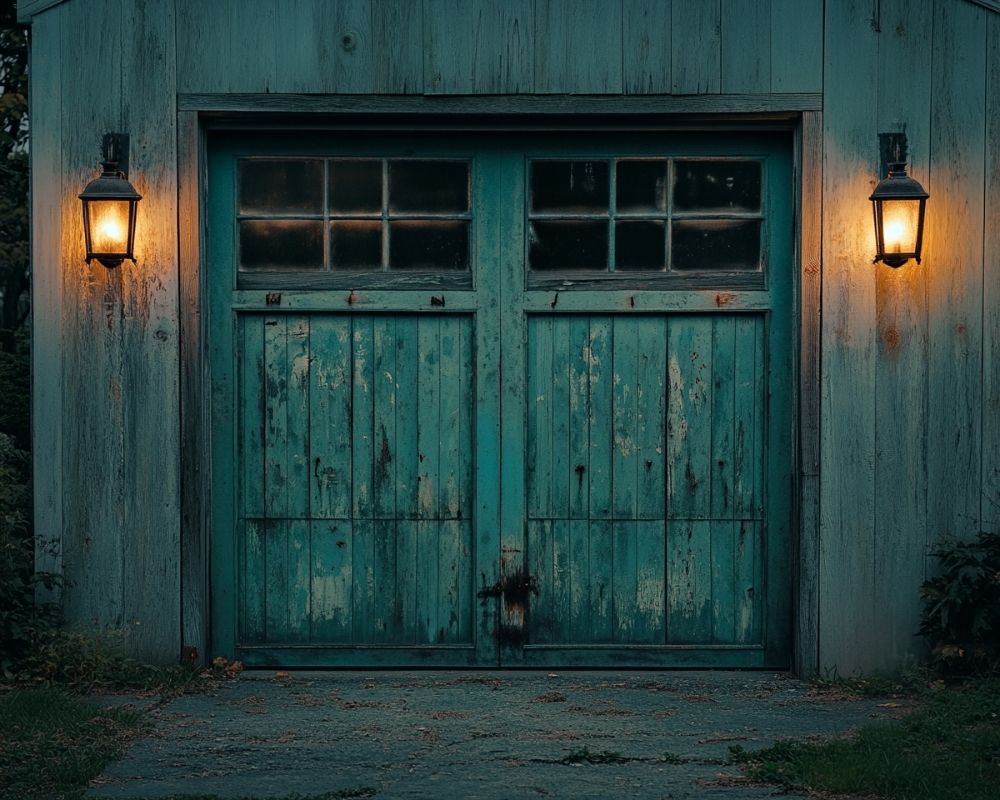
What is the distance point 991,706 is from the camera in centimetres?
613

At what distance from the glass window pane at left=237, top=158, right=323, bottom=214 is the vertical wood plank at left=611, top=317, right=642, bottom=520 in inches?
68.0

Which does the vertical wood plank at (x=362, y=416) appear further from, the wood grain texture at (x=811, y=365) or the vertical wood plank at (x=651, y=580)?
the wood grain texture at (x=811, y=365)

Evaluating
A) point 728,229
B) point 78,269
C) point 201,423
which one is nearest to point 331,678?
point 201,423

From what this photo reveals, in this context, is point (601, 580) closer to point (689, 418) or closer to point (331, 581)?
point (689, 418)

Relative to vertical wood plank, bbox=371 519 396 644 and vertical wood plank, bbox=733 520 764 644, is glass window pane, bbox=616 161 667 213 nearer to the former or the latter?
vertical wood plank, bbox=733 520 764 644

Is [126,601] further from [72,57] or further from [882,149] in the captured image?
[882,149]

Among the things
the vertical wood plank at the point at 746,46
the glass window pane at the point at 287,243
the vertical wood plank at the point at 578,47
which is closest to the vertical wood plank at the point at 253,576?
the glass window pane at the point at 287,243

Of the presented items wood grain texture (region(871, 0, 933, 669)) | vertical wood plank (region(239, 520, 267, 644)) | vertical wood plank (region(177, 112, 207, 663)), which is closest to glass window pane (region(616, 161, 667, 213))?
wood grain texture (region(871, 0, 933, 669))

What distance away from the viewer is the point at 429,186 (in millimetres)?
7301

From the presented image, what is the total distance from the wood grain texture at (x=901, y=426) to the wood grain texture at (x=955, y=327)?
57mm

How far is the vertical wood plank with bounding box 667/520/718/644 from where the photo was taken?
7.27 m

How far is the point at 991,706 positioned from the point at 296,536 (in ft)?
11.4

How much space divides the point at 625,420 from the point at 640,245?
92 cm

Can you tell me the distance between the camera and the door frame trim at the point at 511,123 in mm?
7027
